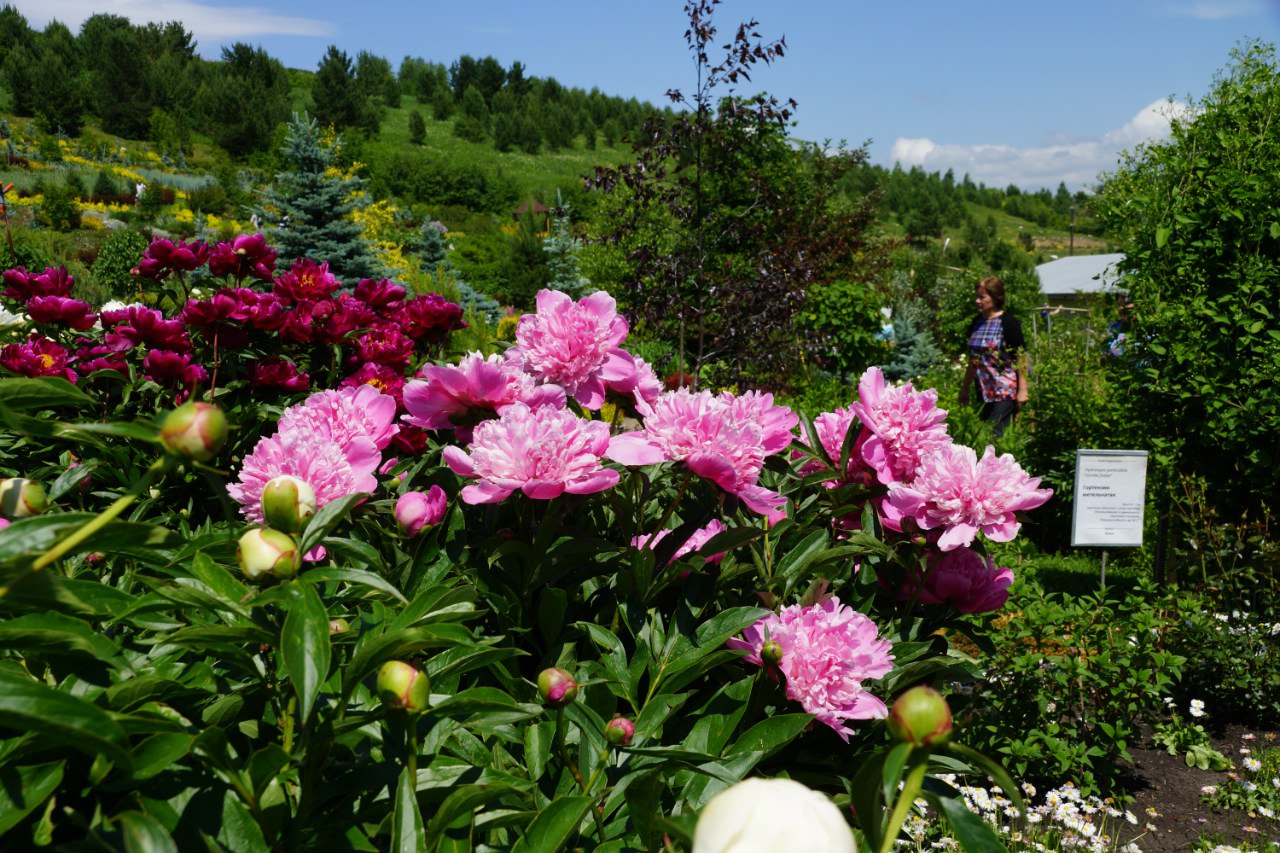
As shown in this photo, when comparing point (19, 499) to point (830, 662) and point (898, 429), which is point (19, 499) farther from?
point (898, 429)

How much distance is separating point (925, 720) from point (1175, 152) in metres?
4.31

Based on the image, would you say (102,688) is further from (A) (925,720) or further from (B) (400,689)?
(A) (925,720)

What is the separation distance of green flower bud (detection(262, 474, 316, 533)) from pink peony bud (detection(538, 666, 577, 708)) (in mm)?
263

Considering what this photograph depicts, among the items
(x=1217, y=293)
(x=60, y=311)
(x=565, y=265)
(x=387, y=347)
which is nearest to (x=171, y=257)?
(x=60, y=311)

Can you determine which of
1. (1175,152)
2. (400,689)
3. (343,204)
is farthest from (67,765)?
(343,204)

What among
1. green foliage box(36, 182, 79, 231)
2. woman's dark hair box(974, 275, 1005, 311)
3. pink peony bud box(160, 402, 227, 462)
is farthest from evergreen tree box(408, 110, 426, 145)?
pink peony bud box(160, 402, 227, 462)

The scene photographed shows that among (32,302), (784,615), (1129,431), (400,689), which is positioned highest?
(32,302)

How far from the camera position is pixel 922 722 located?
0.50m

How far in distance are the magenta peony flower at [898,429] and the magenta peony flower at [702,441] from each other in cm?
30

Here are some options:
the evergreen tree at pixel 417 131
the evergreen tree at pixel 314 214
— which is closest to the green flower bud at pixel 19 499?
the evergreen tree at pixel 314 214

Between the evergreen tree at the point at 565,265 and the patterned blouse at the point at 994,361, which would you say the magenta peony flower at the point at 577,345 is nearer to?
the patterned blouse at the point at 994,361

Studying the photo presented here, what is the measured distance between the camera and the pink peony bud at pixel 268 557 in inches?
27.8

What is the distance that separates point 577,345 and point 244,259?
1.15 m

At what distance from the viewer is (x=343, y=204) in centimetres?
903
